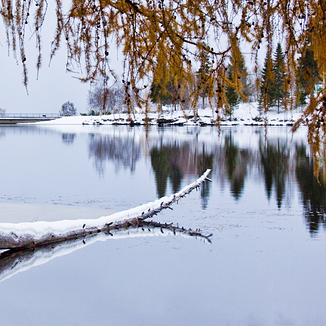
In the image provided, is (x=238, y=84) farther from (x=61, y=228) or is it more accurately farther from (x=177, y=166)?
(x=177, y=166)

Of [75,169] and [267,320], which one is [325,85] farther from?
[75,169]

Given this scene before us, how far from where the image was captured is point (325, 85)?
2.82 meters

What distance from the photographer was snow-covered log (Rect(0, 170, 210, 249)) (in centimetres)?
550

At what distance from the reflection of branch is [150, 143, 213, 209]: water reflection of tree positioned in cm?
298

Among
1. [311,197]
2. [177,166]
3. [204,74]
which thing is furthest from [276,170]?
[204,74]

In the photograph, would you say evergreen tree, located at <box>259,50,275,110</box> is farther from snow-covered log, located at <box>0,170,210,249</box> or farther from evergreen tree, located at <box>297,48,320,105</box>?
snow-covered log, located at <box>0,170,210,249</box>

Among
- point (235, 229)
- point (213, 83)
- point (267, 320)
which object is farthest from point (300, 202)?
point (213, 83)

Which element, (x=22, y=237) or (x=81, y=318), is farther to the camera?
(x=22, y=237)

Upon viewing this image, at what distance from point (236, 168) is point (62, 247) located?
50.0 feet

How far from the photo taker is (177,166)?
21609 mm

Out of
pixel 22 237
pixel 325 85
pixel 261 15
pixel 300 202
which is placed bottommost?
pixel 300 202

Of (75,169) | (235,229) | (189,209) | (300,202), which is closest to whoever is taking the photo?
(235,229)

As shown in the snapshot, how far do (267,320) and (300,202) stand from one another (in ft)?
25.5

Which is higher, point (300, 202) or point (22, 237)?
point (22, 237)
